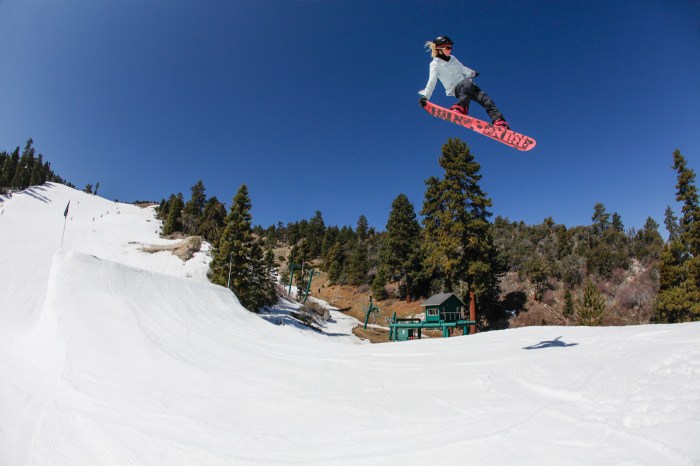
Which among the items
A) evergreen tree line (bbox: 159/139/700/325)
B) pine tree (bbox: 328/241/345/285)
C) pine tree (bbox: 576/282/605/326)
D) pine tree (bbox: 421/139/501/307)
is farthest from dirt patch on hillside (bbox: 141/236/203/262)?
pine tree (bbox: 576/282/605/326)

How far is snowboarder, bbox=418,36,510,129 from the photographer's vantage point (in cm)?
676

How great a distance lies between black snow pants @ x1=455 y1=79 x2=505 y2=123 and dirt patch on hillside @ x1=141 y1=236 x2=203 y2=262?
1476 inches

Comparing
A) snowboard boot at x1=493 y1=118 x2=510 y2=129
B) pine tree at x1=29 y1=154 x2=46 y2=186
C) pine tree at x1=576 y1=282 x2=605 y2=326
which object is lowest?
pine tree at x1=576 y1=282 x2=605 y2=326

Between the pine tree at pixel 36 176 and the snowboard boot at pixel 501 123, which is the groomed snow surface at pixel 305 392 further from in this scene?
the pine tree at pixel 36 176

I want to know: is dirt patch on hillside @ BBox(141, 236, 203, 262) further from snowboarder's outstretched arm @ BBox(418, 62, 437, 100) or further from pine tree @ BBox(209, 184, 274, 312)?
snowboarder's outstretched arm @ BBox(418, 62, 437, 100)

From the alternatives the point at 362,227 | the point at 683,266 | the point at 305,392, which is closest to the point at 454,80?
the point at 305,392

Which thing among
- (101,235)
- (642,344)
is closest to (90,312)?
(642,344)

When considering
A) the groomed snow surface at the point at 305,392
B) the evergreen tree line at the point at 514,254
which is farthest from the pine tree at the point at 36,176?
the groomed snow surface at the point at 305,392

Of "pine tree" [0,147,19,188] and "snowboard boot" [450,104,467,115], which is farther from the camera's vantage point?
"pine tree" [0,147,19,188]

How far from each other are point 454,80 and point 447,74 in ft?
0.72

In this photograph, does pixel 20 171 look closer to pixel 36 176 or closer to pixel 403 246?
pixel 36 176

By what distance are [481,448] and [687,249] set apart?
93.4 ft

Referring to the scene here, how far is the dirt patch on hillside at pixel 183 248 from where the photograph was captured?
37688 mm

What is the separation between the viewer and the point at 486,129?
7664 mm
